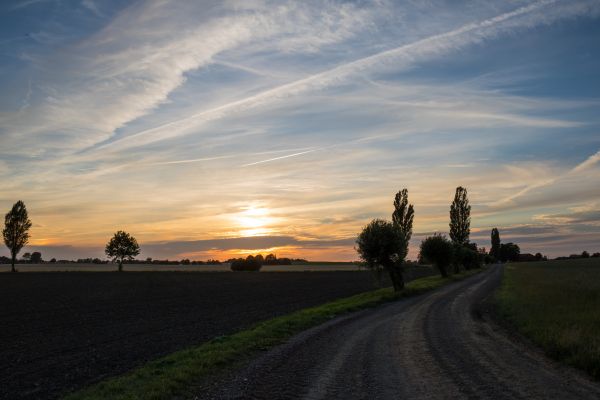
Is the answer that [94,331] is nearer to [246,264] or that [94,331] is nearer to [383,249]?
[383,249]

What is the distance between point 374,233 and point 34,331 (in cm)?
3503

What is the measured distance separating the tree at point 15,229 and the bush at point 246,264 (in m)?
58.8

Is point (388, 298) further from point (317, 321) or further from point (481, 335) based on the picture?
point (481, 335)

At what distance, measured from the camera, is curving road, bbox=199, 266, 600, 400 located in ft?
38.4

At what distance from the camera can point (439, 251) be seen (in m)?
78.4

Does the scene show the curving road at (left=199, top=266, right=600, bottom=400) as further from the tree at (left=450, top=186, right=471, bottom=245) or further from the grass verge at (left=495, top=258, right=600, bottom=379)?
the tree at (left=450, top=186, right=471, bottom=245)

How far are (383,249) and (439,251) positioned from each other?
105 ft

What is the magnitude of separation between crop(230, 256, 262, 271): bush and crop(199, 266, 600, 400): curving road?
123 meters

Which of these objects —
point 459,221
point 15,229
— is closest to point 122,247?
point 15,229

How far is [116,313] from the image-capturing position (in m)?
35.3

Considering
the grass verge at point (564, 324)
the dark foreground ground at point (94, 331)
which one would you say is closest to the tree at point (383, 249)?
the dark foreground ground at point (94, 331)

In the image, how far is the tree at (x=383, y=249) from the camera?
50.7 m

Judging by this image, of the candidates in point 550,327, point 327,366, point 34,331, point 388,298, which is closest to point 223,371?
point 327,366

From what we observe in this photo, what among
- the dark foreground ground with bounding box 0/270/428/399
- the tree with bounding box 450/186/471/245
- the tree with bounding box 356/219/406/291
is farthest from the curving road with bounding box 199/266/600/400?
the tree with bounding box 450/186/471/245
